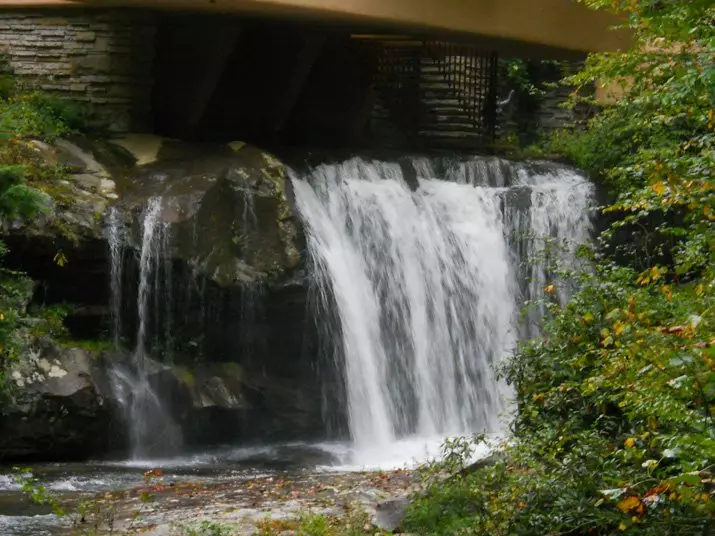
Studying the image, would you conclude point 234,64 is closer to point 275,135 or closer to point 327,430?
point 275,135

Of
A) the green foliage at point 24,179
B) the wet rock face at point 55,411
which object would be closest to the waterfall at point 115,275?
the green foliage at point 24,179

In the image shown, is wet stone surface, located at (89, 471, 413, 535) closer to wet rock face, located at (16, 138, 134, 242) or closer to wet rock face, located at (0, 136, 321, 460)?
wet rock face, located at (0, 136, 321, 460)

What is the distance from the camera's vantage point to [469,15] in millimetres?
13359

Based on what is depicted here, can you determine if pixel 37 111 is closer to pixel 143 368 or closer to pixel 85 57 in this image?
pixel 85 57

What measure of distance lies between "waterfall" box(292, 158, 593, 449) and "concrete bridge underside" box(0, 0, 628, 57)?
1.99m

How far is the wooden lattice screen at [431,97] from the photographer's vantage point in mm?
18703

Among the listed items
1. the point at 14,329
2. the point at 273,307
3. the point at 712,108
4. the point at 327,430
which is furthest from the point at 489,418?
the point at 712,108

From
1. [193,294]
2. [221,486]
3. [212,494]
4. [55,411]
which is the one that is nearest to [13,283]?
[55,411]

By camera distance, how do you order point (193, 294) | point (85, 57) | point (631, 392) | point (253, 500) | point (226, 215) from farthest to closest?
point (85, 57) → point (226, 215) → point (193, 294) → point (253, 500) → point (631, 392)

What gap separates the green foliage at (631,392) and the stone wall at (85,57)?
7.79 m

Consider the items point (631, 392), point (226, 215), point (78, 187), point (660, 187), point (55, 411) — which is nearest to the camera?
point (631, 392)

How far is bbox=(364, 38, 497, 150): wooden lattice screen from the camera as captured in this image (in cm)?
1870

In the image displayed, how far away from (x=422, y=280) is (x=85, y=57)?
5195mm

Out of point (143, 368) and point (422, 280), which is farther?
point (422, 280)
